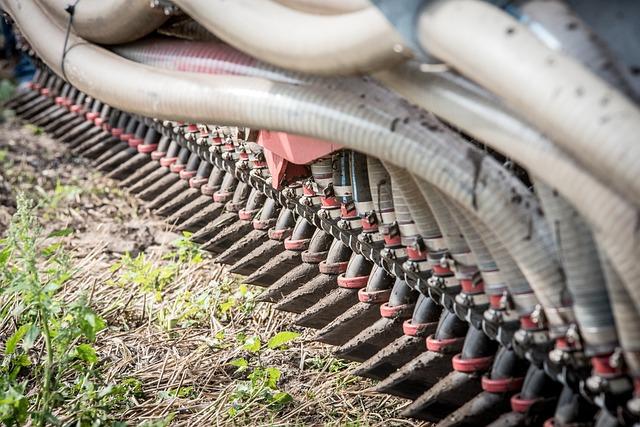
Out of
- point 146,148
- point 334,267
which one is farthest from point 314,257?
point 146,148

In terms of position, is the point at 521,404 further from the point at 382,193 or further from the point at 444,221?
the point at 382,193

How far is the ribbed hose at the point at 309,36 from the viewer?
157cm

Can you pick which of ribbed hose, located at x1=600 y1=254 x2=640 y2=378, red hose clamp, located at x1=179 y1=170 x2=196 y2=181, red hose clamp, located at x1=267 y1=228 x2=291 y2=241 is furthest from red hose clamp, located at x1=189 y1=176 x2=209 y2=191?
ribbed hose, located at x1=600 y1=254 x2=640 y2=378

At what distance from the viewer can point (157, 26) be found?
2.62 meters

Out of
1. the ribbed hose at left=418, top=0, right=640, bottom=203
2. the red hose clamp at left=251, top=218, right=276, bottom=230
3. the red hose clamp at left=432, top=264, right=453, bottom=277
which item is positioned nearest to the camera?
the ribbed hose at left=418, top=0, right=640, bottom=203

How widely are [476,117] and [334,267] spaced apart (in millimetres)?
1403

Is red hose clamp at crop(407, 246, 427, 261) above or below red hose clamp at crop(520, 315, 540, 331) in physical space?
above

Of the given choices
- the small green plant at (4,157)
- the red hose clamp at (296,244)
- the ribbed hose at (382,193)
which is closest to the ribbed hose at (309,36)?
the ribbed hose at (382,193)

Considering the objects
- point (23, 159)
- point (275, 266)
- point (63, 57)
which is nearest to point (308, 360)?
point (275, 266)

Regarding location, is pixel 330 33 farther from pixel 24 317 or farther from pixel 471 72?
pixel 24 317

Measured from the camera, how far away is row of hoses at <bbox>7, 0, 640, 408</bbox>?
4.53ft

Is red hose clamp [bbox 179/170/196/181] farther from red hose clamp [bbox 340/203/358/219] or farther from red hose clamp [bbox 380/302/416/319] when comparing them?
red hose clamp [bbox 380/302/416/319]

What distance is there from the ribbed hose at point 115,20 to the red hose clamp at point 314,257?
2.83ft

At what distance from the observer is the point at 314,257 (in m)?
A: 3.10
